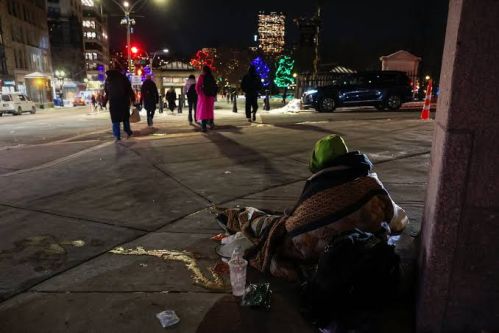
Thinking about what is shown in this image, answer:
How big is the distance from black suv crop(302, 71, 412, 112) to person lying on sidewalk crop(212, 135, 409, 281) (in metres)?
16.9

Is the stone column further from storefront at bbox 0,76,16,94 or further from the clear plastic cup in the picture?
storefront at bbox 0,76,16,94

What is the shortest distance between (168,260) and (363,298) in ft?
5.81

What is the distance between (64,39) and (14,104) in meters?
65.7

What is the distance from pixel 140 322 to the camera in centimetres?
278

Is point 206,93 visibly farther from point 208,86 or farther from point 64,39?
point 64,39

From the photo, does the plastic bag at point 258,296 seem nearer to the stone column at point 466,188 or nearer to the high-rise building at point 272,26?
the stone column at point 466,188

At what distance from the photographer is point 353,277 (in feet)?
8.20

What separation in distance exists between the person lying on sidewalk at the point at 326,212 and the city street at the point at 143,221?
0.71 ft

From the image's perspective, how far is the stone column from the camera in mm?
2145

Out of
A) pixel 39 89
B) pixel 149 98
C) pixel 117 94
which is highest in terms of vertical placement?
pixel 117 94

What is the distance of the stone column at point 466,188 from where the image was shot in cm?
214

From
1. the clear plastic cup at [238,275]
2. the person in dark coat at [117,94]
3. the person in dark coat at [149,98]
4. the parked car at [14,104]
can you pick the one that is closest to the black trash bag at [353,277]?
the clear plastic cup at [238,275]

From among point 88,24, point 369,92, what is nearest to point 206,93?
point 369,92

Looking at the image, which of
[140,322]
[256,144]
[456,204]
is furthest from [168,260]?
[256,144]
